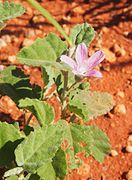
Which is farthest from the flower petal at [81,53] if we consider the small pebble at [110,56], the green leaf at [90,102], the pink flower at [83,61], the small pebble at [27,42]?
the small pebble at [27,42]

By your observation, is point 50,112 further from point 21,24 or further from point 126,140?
point 21,24

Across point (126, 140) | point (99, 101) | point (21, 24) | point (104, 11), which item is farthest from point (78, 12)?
point (99, 101)

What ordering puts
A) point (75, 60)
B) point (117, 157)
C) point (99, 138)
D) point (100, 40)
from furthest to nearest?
point (100, 40)
point (117, 157)
point (99, 138)
point (75, 60)

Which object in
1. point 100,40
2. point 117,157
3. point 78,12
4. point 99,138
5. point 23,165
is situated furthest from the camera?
point 78,12

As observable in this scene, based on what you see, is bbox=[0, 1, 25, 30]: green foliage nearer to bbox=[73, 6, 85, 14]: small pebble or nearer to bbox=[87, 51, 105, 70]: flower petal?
bbox=[87, 51, 105, 70]: flower petal

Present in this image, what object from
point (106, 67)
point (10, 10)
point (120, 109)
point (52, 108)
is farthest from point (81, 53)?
point (106, 67)

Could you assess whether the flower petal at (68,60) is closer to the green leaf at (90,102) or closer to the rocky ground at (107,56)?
the green leaf at (90,102)

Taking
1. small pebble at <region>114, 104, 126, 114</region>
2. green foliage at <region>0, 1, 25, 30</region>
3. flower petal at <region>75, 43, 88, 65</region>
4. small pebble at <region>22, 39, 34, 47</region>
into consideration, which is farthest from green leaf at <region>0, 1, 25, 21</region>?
small pebble at <region>22, 39, 34, 47</region>
